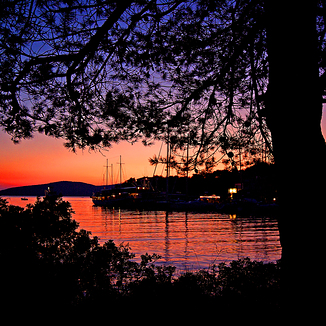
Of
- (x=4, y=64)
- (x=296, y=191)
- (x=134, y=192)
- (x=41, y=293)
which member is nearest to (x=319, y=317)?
(x=296, y=191)

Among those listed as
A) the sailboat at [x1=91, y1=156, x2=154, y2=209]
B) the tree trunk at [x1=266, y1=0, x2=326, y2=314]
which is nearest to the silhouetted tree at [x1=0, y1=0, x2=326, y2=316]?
the tree trunk at [x1=266, y1=0, x2=326, y2=314]

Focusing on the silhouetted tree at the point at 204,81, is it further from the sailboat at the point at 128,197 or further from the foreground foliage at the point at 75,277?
the sailboat at the point at 128,197

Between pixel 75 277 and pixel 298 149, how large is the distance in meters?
3.09

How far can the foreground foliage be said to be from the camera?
3.66 meters

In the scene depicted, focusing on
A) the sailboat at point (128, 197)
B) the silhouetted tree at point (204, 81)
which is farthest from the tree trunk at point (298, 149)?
the sailboat at point (128, 197)

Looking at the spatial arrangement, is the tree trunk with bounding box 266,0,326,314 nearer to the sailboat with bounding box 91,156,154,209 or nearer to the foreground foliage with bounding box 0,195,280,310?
the foreground foliage with bounding box 0,195,280,310

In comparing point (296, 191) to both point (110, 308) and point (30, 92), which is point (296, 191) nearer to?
point (110, 308)

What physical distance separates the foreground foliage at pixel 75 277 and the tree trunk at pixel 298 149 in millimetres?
1355

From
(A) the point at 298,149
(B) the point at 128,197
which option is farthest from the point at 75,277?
(B) the point at 128,197

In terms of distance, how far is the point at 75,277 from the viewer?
3.97m

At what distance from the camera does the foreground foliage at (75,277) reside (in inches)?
144

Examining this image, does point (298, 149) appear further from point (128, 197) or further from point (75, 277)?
point (128, 197)

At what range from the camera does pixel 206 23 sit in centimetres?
529

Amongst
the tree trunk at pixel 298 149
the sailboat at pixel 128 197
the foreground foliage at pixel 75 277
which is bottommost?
→ the sailboat at pixel 128 197
